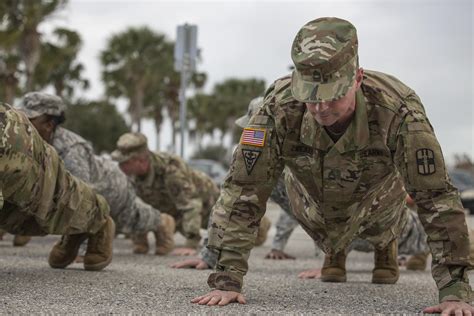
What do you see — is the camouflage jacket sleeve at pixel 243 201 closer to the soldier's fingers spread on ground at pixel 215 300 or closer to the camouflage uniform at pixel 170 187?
the soldier's fingers spread on ground at pixel 215 300

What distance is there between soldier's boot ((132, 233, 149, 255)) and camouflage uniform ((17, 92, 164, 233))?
1.31ft

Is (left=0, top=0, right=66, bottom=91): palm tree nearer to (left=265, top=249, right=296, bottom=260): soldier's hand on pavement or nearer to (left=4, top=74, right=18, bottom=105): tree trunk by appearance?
(left=4, top=74, right=18, bottom=105): tree trunk

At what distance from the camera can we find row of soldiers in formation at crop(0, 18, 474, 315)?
3.42 metres

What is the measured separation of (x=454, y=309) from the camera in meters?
3.34

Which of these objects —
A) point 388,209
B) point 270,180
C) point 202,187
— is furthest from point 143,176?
point 270,180

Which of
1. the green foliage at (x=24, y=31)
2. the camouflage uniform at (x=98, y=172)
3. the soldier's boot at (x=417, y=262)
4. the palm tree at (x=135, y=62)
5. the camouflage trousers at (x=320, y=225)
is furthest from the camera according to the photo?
the palm tree at (x=135, y=62)

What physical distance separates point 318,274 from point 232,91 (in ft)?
150

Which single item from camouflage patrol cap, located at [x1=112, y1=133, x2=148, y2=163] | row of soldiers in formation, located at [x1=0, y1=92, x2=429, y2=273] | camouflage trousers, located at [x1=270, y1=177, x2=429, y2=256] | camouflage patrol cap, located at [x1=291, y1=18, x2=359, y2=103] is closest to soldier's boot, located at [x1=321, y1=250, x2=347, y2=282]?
camouflage trousers, located at [x1=270, y1=177, x2=429, y2=256]

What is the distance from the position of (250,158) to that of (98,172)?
3.41 m

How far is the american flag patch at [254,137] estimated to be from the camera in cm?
364

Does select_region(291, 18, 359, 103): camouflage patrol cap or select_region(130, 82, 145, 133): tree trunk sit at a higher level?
select_region(130, 82, 145, 133): tree trunk

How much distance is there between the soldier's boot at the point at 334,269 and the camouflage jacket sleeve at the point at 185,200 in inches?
107

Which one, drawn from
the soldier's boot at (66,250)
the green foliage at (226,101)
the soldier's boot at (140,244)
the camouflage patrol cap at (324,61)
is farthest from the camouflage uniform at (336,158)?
the green foliage at (226,101)

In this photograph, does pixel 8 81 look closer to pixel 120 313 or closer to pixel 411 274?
pixel 411 274
